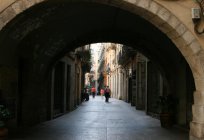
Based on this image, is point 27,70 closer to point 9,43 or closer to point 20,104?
point 20,104

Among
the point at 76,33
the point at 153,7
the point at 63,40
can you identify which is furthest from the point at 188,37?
the point at 63,40

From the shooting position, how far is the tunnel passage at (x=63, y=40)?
11.8 m

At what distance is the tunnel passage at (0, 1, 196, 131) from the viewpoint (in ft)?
38.6

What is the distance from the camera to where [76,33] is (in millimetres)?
15219

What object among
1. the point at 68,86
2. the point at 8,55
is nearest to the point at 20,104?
the point at 8,55

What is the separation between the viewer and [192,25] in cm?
923

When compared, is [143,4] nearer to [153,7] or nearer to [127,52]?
[153,7]

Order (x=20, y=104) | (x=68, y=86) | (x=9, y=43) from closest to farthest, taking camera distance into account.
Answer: (x=9, y=43) → (x=20, y=104) → (x=68, y=86)

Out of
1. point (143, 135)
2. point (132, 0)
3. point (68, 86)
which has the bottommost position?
point (143, 135)

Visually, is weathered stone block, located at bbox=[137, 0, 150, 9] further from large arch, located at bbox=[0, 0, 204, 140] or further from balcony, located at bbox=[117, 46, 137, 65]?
balcony, located at bbox=[117, 46, 137, 65]

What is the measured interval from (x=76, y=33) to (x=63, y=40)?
55 centimetres

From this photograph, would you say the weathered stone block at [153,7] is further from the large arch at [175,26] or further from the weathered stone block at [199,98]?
the weathered stone block at [199,98]

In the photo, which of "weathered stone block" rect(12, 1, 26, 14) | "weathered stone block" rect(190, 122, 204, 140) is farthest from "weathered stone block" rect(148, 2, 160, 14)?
"weathered stone block" rect(12, 1, 26, 14)

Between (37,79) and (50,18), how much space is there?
351cm
